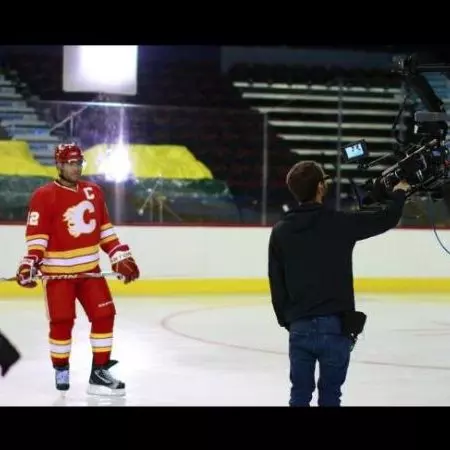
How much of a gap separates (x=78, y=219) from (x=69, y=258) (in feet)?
0.54

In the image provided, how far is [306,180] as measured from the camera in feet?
10.4

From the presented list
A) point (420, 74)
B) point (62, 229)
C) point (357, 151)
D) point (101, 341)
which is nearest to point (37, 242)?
point (62, 229)

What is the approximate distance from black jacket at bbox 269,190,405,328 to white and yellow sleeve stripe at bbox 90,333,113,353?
136 centimetres

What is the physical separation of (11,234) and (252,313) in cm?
201

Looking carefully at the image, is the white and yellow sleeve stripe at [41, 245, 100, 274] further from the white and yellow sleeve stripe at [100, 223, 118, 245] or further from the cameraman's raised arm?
the cameraman's raised arm

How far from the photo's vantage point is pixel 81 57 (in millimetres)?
10492

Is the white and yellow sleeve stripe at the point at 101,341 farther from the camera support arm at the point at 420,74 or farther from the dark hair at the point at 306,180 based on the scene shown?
the camera support arm at the point at 420,74

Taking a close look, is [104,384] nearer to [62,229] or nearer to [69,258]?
[69,258]

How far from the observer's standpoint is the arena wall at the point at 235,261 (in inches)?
326

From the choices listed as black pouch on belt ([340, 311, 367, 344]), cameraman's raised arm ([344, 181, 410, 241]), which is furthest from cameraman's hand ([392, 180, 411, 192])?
black pouch on belt ([340, 311, 367, 344])

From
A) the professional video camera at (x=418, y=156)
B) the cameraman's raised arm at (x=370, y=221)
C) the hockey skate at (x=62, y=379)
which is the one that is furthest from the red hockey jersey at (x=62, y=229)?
the cameraman's raised arm at (x=370, y=221)
